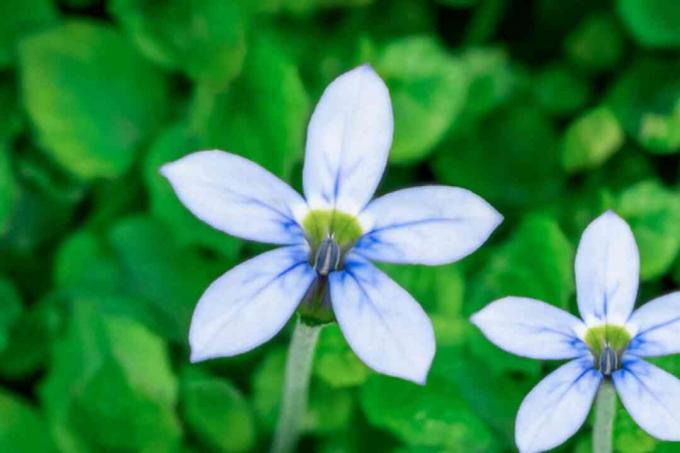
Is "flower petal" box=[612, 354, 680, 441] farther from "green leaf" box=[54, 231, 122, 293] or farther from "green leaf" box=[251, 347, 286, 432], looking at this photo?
"green leaf" box=[54, 231, 122, 293]

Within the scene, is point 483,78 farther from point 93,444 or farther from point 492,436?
point 93,444

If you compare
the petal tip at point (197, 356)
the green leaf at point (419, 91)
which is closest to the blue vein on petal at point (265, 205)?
the petal tip at point (197, 356)

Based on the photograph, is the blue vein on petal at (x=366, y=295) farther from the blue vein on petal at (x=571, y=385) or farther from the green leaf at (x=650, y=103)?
the green leaf at (x=650, y=103)

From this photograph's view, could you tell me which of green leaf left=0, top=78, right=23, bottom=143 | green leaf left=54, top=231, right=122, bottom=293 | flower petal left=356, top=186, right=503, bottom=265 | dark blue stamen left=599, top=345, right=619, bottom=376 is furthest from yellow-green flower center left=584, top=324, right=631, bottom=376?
green leaf left=0, top=78, right=23, bottom=143

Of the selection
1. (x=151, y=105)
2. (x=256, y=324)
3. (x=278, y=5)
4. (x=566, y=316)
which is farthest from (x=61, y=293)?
(x=566, y=316)

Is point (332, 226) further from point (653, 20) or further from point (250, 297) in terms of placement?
point (653, 20)
